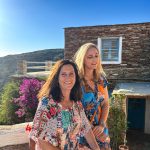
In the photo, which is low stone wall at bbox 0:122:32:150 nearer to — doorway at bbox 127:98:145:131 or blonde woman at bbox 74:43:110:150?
blonde woman at bbox 74:43:110:150

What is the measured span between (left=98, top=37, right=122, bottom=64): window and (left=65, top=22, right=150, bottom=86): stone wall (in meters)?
0.23

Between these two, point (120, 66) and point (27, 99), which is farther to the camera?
point (120, 66)

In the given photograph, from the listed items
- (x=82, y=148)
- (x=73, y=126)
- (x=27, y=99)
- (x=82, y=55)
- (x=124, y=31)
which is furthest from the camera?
(x=124, y=31)

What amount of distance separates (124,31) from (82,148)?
1206 centimetres

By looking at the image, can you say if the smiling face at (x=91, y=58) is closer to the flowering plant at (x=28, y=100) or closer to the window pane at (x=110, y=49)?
the flowering plant at (x=28, y=100)

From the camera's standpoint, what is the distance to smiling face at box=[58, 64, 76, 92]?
3025 mm

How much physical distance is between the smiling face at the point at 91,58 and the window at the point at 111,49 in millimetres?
11257

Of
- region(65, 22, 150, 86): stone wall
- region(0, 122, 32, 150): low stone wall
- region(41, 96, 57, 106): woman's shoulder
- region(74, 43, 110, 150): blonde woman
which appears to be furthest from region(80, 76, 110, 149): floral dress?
region(65, 22, 150, 86): stone wall

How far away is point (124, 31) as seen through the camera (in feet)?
47.3

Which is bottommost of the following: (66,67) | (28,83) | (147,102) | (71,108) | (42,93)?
(147,102)

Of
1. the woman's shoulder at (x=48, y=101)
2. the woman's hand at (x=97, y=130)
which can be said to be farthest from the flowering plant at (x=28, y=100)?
the woman's shoulder at (x=48, y=101)

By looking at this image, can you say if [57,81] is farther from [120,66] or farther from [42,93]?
[120,66]

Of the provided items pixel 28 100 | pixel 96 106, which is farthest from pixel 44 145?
pixel 28 100

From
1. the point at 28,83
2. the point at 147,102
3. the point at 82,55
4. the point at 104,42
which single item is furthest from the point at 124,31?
the point at 82,55
